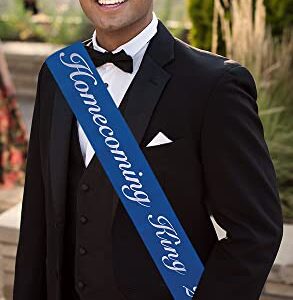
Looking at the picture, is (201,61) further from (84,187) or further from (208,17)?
(208,17)

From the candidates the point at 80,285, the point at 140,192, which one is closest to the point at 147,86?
the point at 140,192

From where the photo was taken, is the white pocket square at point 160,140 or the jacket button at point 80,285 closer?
the white pocket square at point 160,140

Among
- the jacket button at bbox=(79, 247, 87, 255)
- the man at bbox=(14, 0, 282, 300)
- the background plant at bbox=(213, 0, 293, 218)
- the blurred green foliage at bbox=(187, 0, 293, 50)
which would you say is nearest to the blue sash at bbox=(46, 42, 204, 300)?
the man at bbox=(14, 0, 282, 300)

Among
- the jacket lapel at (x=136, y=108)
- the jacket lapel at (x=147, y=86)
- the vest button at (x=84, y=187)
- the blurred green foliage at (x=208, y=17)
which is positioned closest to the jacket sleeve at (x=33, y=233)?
the jacket lapel at (x=136, y=108)

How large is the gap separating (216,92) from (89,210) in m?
0.42

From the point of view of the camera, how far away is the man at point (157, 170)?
70.0 inches

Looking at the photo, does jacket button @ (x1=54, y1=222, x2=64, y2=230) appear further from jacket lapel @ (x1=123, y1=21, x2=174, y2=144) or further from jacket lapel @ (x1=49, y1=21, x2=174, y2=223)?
jacket lapel @ (x1=123, y1=21, x2=174, y2=144)

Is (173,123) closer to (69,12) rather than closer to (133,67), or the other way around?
(133,67)

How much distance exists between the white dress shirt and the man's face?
0.19 ft

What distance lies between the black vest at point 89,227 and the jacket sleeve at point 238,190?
264 millimetres

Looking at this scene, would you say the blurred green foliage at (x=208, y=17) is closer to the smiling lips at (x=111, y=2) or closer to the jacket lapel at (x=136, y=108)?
the jacket lapel at (x=136, y=108)

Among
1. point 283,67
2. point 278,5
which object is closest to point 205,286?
point 283,67

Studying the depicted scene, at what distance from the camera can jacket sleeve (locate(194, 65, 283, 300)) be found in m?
1.76

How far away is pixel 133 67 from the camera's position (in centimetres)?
193
